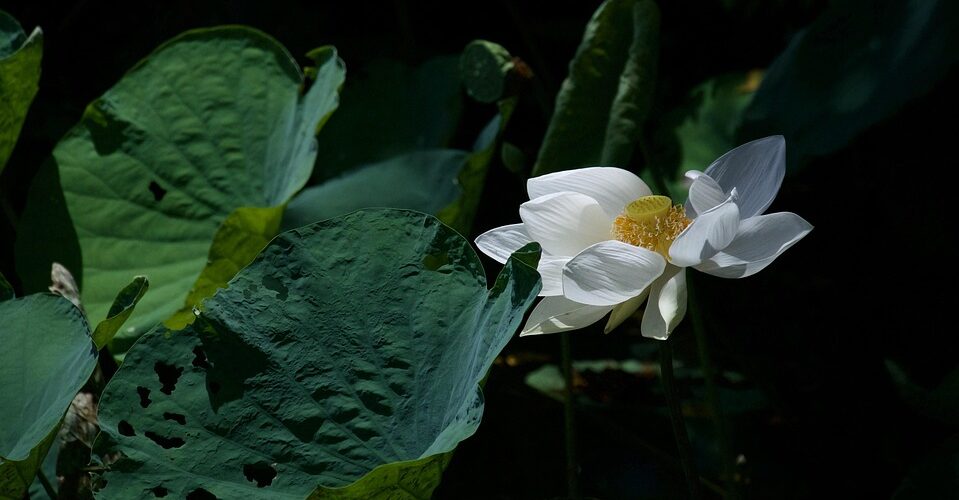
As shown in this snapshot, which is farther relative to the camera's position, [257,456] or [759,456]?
[759,456]

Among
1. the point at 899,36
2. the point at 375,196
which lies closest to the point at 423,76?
the point at 375,196

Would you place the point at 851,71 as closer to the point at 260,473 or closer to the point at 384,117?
the point at 384,117

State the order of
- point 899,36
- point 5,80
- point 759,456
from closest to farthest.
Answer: point 5,80 → point 899,36 → point 759,456

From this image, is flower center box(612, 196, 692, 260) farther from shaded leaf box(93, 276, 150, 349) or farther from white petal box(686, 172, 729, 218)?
shaded leaf box(93, 276, 150, 349)

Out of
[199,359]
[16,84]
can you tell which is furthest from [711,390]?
[16,84]

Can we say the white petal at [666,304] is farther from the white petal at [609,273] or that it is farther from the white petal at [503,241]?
the white petal at [503,241]

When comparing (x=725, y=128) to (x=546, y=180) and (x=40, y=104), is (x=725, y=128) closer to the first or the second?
(x=546, y=180)

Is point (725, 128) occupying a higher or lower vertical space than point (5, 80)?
lower
